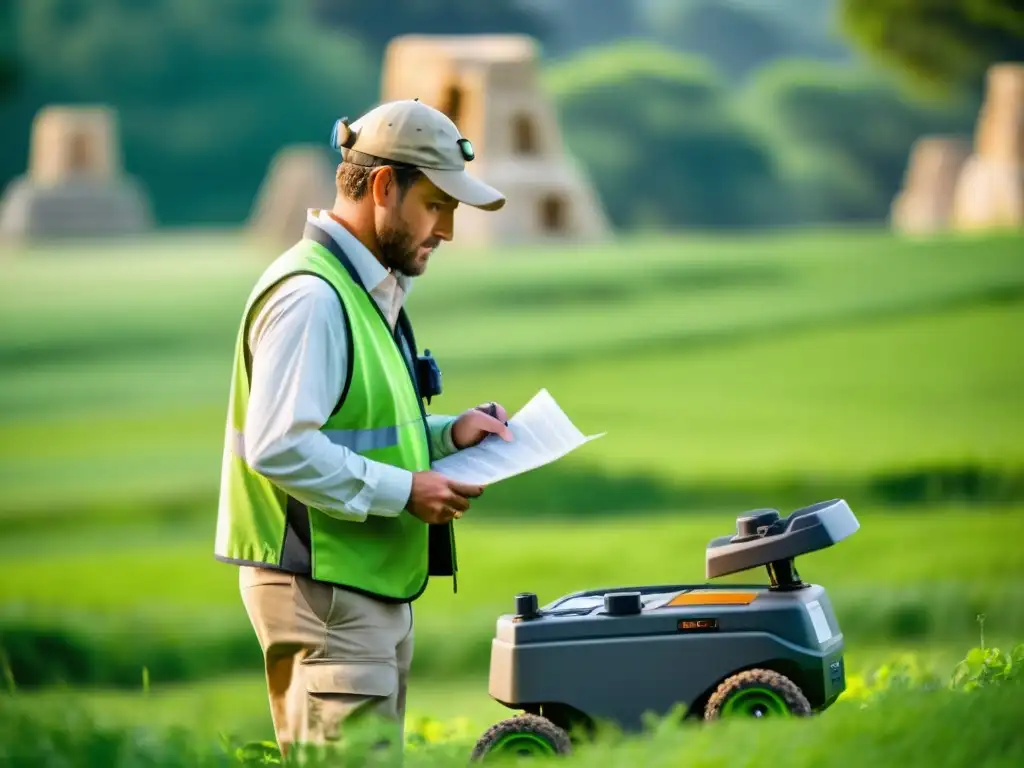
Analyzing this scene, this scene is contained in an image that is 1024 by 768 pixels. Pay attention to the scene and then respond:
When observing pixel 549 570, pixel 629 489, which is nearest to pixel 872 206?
pixel 629 489

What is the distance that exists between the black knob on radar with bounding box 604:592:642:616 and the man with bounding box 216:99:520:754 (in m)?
0.33

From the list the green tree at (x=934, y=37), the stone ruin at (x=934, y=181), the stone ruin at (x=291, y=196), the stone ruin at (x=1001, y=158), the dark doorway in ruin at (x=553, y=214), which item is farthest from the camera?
the stone ruin at (x=934, y=181)

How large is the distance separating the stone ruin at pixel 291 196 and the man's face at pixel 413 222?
22264 mm

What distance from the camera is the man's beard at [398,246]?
130 inches

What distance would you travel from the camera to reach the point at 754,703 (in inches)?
130

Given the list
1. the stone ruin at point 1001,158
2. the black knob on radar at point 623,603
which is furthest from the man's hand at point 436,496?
the stone ruin at point 1001,158

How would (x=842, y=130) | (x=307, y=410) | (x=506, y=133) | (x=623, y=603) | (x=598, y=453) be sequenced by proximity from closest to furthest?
(x=307, y=410)
(x=623, y=603)
(x=598, y=453)
(x=506, y=133)
(x=842, y=130)

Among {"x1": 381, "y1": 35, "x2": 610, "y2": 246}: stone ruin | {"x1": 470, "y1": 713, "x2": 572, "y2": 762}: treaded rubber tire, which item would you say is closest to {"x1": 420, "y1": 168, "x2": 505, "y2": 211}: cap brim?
{"x1": 470, "y1": 713, "x2": 572, "y2": 762}: treaded rubber tire

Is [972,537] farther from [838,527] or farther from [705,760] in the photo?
[705,760]

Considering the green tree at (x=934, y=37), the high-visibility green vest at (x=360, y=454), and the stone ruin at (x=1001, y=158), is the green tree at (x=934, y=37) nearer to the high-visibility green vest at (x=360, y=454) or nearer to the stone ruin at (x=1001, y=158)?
the stone ruin at (x=1001, y=158)

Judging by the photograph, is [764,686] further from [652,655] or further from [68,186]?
[68,186]

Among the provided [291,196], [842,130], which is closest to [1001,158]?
[842,130]

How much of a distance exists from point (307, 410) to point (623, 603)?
0.71 metres

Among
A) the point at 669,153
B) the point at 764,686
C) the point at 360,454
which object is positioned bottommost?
the point at 764,686
